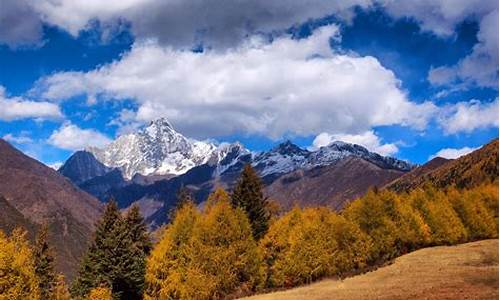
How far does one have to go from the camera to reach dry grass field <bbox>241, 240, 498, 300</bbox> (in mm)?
35056

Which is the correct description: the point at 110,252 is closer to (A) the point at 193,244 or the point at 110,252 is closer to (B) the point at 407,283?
(A) the point at 193,244

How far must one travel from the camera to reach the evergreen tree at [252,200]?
3691 inches

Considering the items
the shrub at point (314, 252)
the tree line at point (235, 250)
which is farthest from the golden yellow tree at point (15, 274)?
the shrub at point (314, 252)

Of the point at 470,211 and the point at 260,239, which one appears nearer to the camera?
the point at 470,211

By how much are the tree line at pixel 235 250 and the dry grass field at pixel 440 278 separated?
47.9 feet

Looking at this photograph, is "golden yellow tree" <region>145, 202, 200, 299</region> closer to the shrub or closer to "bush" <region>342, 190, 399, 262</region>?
the shrub

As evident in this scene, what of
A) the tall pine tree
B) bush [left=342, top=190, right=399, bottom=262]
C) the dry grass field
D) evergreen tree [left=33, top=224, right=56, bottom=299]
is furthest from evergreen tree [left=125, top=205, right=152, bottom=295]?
the dry grass field

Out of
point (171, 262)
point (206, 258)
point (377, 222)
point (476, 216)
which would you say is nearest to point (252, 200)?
point (206, 258)

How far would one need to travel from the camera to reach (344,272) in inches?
3238

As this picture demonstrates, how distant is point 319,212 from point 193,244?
26948mm

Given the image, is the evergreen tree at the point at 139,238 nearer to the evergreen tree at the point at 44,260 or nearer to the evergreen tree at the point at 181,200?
the evergreen tree at the point at 181,200

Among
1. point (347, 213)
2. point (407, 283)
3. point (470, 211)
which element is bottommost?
point (407, 283)

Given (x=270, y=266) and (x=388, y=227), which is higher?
(x=388, y=227)

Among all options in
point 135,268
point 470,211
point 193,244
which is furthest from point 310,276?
point 470,211
